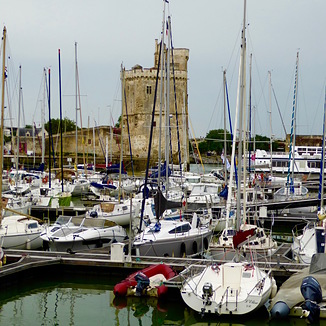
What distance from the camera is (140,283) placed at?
50.0ft

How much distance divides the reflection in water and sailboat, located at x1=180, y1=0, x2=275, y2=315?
1.68 ft

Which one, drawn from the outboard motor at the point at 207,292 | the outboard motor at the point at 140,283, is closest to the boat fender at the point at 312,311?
the outboard motor at the point at 207,292

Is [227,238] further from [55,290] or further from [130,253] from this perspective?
[55,290]

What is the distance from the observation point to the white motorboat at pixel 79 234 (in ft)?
64.0

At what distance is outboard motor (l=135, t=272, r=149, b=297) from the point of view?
50.0 feet

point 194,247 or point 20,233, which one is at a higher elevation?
point 20,233

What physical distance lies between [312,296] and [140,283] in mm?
4145

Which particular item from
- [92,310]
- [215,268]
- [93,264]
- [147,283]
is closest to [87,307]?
[92,310]

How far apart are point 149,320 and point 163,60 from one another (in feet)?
40.2

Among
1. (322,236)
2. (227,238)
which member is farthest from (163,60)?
(322,236)

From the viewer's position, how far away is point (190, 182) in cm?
4084

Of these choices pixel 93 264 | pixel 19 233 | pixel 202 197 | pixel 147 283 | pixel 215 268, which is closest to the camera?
pixel 215 268

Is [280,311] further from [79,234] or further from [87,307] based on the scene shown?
[79,234]

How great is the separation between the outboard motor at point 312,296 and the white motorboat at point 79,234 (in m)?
7.55
